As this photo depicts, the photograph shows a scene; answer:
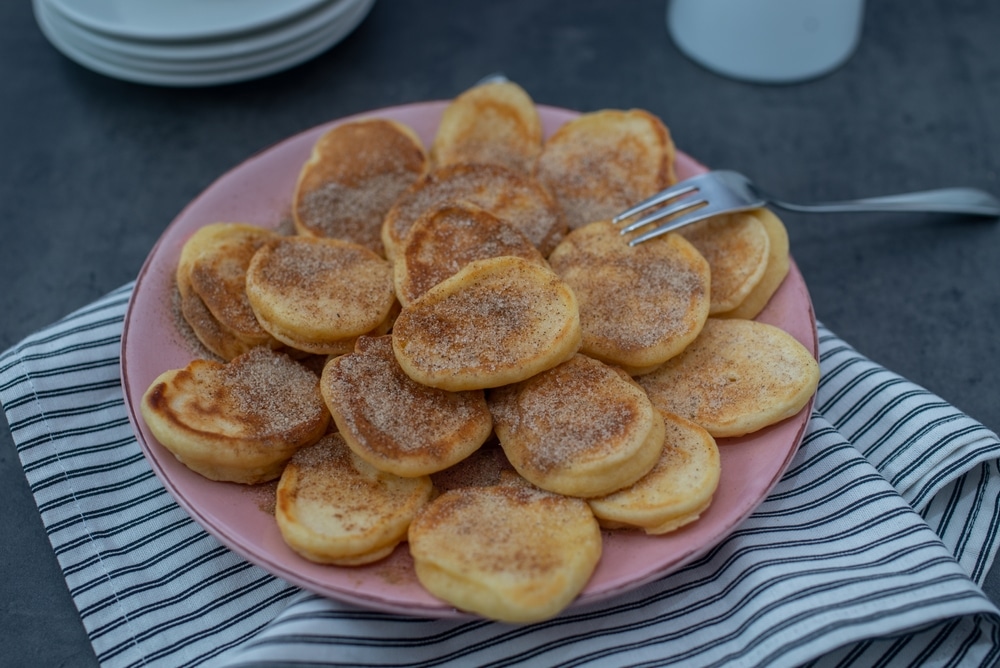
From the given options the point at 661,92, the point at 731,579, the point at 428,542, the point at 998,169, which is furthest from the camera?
the point at 661,92

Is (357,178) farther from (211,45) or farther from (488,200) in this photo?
(211,45)

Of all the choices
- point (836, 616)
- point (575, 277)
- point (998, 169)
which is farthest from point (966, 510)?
point (998, 169)

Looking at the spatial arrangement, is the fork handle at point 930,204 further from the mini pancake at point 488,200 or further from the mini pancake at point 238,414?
the mini pancake at point 238,414

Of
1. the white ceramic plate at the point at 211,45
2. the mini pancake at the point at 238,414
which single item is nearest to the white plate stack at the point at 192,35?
the white ceramic plate at the point at 211,45

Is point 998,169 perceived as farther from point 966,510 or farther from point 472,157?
point 472,157

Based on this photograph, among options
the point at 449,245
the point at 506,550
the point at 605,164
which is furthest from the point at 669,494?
the point at 605,164

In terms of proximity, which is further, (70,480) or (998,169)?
(998,169)
